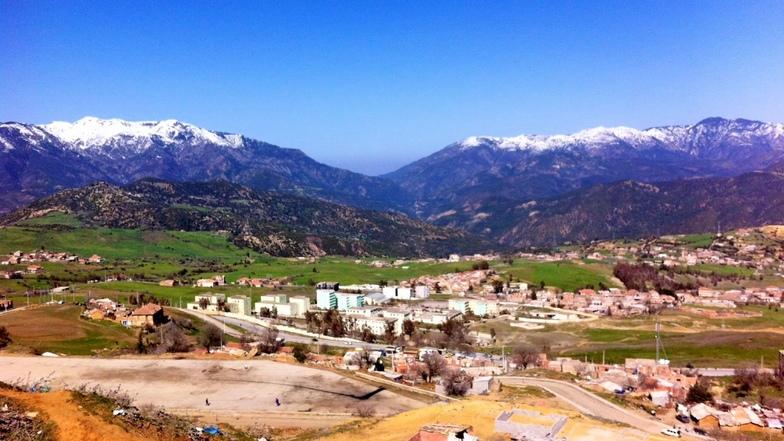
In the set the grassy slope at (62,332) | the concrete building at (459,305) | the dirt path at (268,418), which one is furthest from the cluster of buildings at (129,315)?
the concrete building at (459,305)

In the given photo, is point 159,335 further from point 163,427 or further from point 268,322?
point 163,427

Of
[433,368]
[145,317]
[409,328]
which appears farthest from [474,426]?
[409,328]

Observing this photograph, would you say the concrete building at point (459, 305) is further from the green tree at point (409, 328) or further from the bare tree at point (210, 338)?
the bare tree at point (210, 338)

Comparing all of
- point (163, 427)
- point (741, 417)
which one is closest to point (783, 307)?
point (741, 417)

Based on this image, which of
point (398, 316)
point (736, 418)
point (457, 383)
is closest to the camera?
point (736, 418)

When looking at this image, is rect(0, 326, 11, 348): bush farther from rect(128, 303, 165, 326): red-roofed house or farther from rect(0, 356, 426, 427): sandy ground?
rect(128, 303, 165, 326): red-roofed house

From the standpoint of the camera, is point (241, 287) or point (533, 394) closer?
point (533, 394)

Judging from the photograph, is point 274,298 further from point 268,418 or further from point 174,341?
point 268,418
